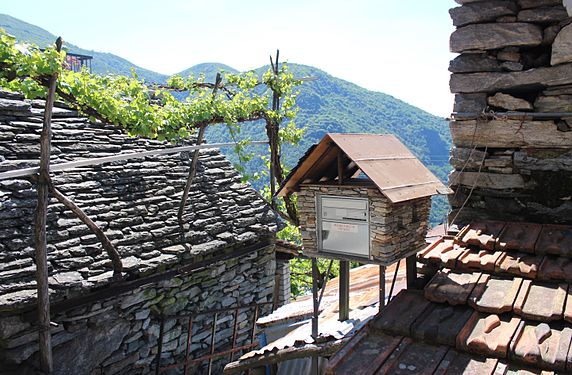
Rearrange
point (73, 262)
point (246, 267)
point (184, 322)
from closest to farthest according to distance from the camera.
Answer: point (73, 262)
point (184, 322)
point (246, 267)

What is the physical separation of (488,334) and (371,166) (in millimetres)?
1261

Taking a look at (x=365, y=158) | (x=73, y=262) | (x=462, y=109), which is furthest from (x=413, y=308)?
(x=73, y=262)

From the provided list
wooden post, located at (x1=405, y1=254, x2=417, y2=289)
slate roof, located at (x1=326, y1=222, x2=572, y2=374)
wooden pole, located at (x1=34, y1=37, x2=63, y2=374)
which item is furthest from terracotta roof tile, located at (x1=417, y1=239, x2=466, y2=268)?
wooden pole, located at (x1=34, y1=37, x2=63, y2=374)

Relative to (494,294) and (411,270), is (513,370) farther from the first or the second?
(411,270)

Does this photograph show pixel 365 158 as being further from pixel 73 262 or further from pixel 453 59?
pixel 73 262

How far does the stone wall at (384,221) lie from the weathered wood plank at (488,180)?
31 cm

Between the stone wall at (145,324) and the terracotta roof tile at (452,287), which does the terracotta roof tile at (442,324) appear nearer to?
the terracotta roof tile at (452,287)

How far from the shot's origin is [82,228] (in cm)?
579

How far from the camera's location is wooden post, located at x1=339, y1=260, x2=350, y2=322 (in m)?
3.68

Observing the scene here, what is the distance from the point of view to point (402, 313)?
260 centimetres

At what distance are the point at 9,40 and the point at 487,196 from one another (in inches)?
163

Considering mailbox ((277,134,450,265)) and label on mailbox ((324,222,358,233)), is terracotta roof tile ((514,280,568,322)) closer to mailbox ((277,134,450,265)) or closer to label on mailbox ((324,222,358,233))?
mailbox ((277,134,450,265))

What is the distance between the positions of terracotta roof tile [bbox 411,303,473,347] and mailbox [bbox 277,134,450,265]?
0.73 meters

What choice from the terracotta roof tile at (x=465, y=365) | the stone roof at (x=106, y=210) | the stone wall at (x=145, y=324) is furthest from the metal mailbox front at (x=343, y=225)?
the stone wall at (x=145, y=324)
